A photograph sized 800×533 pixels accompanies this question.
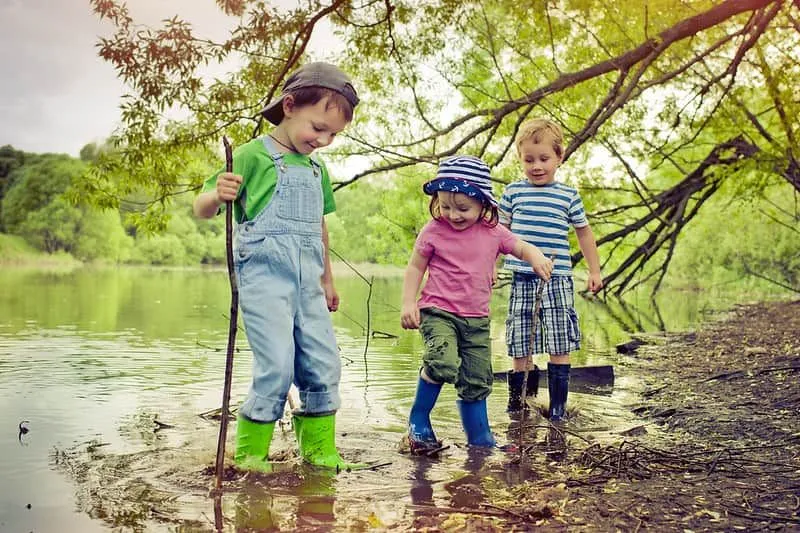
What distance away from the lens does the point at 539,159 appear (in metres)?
5.06

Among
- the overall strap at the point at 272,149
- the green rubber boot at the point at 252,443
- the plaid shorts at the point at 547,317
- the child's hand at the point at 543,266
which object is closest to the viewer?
the green rubber boot at the point at 252,443

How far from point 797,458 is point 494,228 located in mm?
1703

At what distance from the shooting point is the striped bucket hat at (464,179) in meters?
4.14

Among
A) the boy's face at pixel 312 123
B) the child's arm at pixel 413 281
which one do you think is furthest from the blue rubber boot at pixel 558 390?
the boy's face at pixel 312 123

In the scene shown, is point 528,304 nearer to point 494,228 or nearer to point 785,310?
point 494,228

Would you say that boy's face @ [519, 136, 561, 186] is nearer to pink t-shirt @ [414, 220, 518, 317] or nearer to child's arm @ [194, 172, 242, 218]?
pink t-shirt @ [414, 220, 518, 317]

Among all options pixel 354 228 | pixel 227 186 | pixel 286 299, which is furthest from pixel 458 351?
pixel 354 228

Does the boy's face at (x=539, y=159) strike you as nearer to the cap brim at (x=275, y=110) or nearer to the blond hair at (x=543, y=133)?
the blond hair at (x=543, y=133)

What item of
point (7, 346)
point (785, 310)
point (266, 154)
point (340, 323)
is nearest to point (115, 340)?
point (7, 346)

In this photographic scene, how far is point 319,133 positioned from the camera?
12.1ft

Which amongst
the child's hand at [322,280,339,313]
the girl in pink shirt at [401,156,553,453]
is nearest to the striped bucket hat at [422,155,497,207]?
the girl in pink shirt at [401,156,553,453]

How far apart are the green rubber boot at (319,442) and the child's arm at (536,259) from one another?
46.2 inches

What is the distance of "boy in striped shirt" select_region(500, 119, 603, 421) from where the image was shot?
5.04m

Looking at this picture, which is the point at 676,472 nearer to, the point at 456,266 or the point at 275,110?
the point at 456,266
